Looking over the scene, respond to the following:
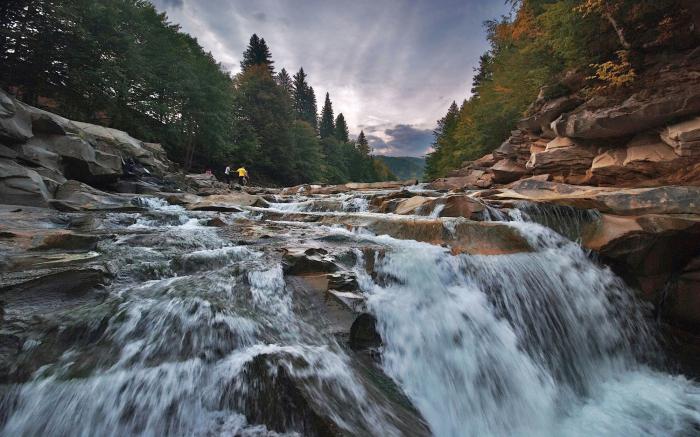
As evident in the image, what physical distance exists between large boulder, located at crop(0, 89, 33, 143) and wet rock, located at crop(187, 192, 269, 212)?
5.28m

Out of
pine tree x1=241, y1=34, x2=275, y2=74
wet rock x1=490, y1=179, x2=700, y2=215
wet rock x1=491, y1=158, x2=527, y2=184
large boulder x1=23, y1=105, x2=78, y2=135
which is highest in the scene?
pine tree x1=241, y1=34, x2=275, y2=74

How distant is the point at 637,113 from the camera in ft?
32.8

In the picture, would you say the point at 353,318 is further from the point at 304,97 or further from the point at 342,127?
the point at 342,127

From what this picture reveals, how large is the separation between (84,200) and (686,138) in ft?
57.7

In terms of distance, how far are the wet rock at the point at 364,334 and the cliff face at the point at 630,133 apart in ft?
35.7

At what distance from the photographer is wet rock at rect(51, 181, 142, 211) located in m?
8.53

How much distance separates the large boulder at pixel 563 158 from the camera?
40.3ft

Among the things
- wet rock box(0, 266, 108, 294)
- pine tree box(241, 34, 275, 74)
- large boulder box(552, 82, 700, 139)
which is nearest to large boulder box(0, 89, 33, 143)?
wet rock box(0, 266, 108, 294)

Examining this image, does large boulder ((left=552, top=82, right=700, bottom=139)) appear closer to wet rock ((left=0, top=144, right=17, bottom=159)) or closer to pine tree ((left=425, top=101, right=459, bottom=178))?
wet rock ((left=0, top=144, right=17, bottom=159))

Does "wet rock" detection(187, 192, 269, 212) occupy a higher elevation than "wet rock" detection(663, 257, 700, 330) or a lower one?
higher

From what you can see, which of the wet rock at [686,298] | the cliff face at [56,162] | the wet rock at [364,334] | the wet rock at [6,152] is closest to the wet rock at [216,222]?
the cliff face at [56,162]

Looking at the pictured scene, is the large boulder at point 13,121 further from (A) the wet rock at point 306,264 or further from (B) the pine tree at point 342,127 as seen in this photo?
(B) the pine tree at point 342,127

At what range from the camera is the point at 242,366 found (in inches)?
105

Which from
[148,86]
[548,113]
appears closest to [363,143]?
[148,86]
